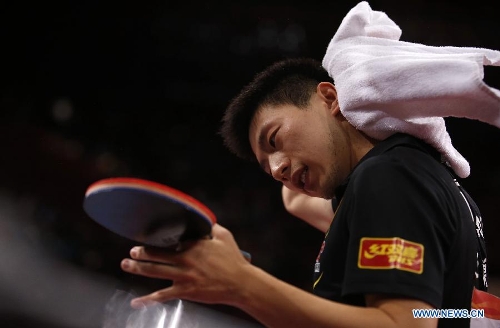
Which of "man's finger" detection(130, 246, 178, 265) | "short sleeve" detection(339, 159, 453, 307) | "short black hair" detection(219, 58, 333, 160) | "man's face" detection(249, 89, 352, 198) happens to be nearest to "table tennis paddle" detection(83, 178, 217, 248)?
"man's finger" detection(130, 246, 178, 265)

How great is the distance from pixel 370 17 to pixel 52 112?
2.10m

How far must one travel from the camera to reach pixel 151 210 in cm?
76

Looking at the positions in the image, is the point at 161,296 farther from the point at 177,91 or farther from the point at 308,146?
the point at 177,91

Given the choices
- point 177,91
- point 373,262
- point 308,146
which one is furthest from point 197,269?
point 177,91

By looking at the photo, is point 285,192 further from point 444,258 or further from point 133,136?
point 133,136

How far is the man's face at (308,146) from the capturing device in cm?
113

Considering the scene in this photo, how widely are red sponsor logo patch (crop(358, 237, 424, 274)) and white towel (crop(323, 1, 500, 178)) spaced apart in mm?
297

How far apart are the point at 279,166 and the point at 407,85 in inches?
12.4

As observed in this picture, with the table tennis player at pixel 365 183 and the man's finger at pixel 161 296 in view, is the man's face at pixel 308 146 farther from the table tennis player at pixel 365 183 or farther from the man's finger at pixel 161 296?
the man's finger at pixel 161 296

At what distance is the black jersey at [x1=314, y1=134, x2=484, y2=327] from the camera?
0.79 meters

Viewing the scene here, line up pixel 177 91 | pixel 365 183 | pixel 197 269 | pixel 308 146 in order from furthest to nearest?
pixel 177 91
pixel 308 146
pixel 365 183
pixel 197 269

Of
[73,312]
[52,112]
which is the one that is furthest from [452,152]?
[52,112]

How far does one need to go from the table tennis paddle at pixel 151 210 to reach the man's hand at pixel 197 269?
0.8 inches

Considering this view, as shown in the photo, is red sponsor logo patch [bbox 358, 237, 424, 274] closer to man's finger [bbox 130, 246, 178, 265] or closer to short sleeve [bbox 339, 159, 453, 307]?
short sleeve [bbox 339, 159, 453, 307]
